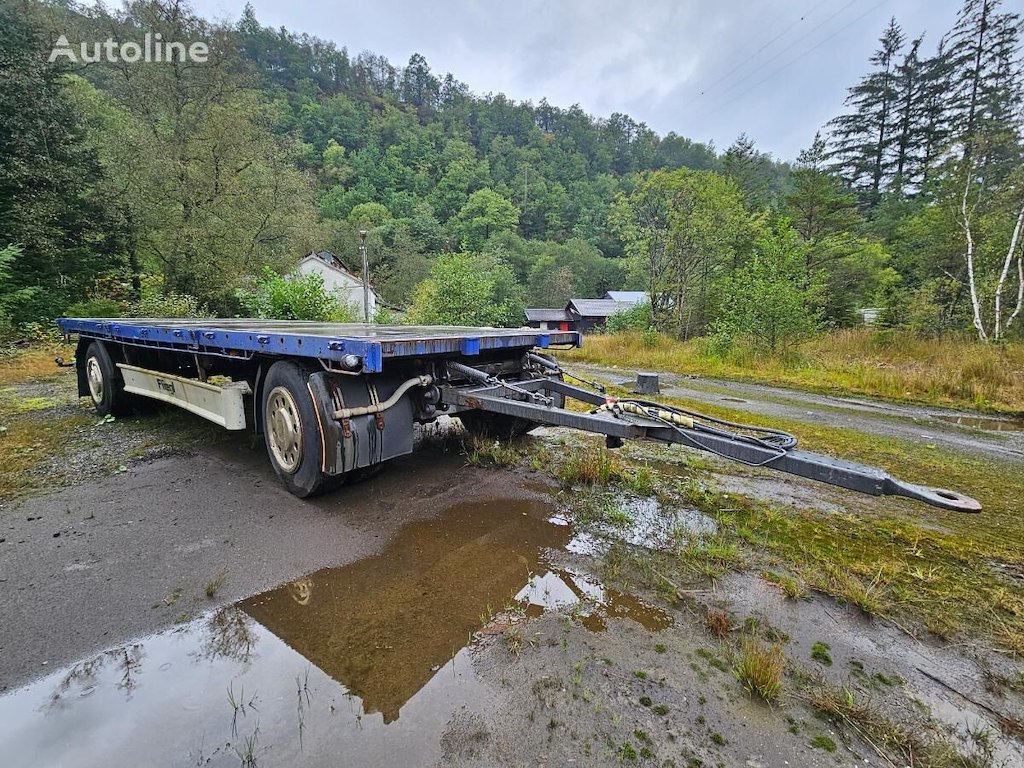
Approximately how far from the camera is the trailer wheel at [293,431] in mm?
3041

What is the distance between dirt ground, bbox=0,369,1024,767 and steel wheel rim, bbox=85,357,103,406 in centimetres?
303

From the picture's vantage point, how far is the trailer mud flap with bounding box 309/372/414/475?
2.94 meters

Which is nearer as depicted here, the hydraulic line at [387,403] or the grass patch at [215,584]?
the grass patch at [215,584]

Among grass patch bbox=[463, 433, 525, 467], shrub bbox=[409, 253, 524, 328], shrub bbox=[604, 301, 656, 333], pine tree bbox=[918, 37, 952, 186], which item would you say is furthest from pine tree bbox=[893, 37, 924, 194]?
grass patch bbox=[463, 433, 525, 467]

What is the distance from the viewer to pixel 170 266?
17.0 meters

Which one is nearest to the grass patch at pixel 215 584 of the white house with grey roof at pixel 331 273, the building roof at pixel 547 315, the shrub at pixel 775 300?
the shrub at pixel 775 300

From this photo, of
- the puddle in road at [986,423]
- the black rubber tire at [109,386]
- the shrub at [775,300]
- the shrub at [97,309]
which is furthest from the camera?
the shrub at [97,309]

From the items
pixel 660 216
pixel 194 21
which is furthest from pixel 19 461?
pixel 194 21

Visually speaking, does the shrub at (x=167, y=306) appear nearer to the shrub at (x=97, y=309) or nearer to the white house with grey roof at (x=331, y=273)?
the shrub at (x=97, y=309)

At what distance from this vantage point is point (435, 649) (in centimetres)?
188

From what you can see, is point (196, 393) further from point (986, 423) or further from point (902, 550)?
point (986, 423)

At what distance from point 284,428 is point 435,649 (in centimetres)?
212

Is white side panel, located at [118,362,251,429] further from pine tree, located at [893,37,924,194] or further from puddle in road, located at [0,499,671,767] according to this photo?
pine tree, located at [893,37,924,194]

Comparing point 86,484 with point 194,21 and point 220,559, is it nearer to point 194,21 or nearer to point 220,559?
point 220,559
